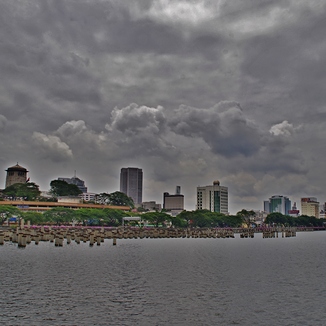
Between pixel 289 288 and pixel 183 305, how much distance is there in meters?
15.3

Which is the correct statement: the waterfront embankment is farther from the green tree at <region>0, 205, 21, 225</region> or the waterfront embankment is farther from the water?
the water

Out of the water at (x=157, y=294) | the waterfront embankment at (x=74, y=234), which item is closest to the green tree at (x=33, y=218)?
the waterfront embankment at (x=74, y=234)

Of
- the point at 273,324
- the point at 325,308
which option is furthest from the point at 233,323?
the point at 325,308

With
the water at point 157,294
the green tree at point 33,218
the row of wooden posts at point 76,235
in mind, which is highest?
the green tree at point 33,218

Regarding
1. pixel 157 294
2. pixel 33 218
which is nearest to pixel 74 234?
pixel 33 218

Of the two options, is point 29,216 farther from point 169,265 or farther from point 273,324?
point 273,324

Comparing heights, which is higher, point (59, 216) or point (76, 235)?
point (59, 216)

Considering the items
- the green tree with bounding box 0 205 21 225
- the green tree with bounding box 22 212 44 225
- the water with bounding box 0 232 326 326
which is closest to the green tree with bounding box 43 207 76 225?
the green tree with bounding box 22 212 44 225

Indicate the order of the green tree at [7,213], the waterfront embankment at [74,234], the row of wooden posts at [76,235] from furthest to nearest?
the green tree at [7,213] → the waterfront embankment at [74,234] → the row of wooden posts at [76,235]

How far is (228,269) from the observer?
63.2m

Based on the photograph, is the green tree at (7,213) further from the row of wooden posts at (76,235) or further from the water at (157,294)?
the water at (157,294)

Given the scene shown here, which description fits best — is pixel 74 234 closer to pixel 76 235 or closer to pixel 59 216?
pixel 76 235

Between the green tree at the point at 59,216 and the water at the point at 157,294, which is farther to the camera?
the green tree at the point at 59,216

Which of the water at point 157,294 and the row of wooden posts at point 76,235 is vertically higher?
the row of wooden posts at point 76,235
